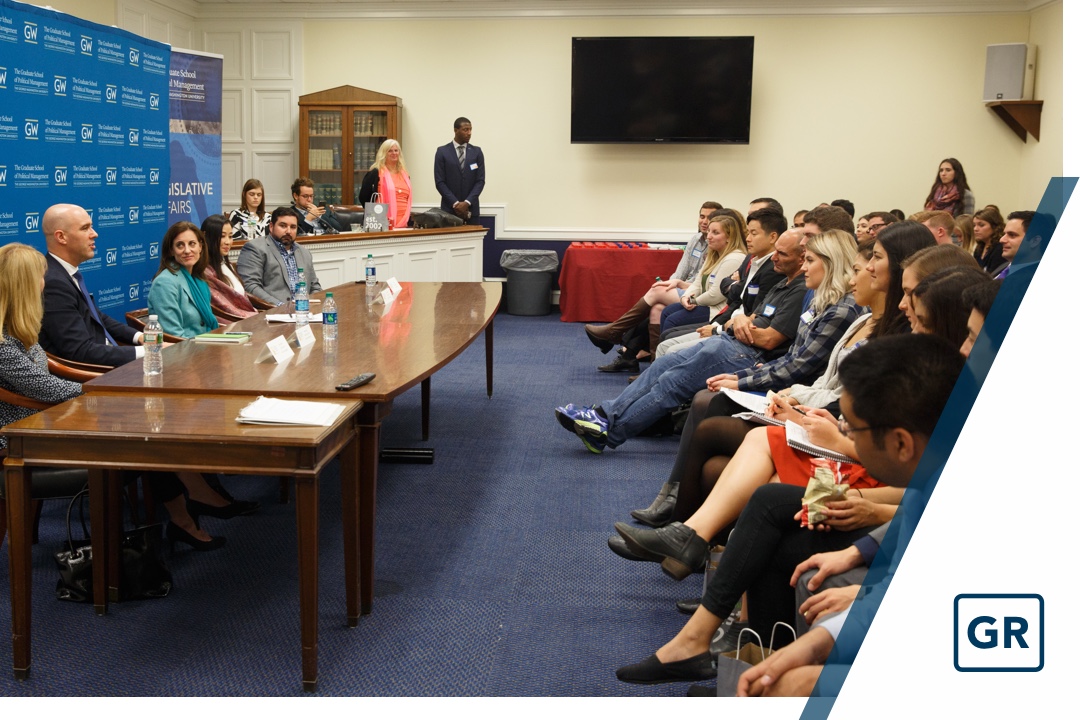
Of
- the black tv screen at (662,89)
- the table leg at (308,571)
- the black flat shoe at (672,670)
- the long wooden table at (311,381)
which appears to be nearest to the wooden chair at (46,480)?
the long wooden table at (311,381)

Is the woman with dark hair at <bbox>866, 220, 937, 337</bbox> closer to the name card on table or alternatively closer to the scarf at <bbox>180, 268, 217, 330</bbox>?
the name card on table

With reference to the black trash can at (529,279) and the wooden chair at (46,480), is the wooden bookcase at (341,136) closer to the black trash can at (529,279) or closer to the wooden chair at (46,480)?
the black trash can at (529,279)

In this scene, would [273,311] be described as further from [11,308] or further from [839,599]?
[839,599]

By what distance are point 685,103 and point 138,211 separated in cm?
520

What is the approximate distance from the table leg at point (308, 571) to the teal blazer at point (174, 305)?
219 centimetres

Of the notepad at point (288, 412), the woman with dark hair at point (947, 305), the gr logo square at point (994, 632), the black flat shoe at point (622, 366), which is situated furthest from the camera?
the black flat shoe at point (622, 366)

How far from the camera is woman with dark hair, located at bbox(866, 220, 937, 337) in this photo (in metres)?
3.08

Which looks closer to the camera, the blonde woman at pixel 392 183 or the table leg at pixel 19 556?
the table leg at pixel 19 556

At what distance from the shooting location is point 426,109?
9867 millimetres

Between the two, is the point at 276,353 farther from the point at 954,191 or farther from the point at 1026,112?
the point at 1026,112

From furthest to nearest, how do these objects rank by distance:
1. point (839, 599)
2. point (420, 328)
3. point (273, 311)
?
1. point (273, 311)
2. point (420, 328)
3. point (839, 599)

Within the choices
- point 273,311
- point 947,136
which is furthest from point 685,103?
point 273,311

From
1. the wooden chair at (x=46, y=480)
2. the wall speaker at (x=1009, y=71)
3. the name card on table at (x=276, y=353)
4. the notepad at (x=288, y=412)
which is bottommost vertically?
the wooden chair at (x=46, y=480)
